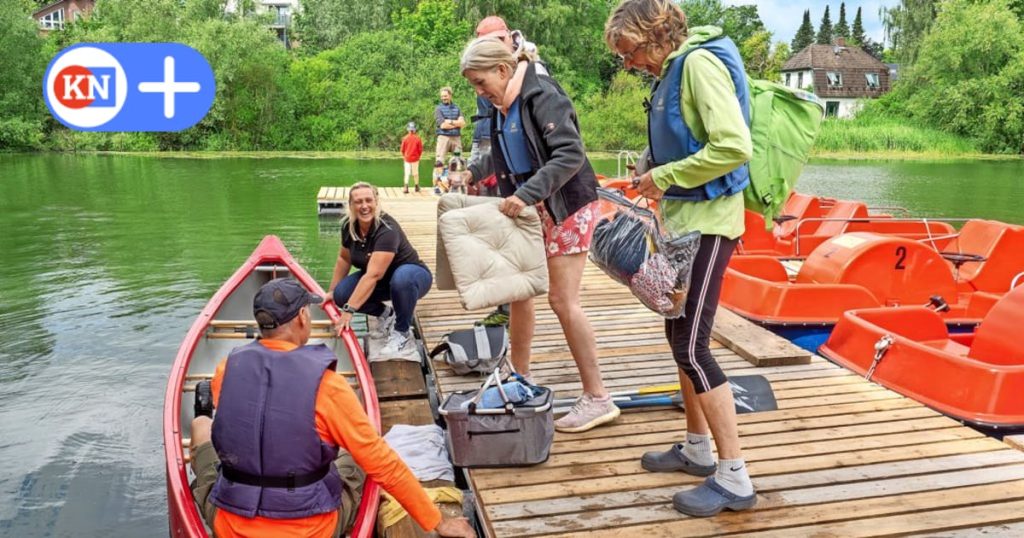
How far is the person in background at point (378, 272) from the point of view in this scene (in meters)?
5.30

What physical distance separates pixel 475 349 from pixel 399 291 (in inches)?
32.2

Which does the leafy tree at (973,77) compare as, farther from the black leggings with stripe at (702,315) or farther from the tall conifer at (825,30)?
the tall conifer at (825,30)

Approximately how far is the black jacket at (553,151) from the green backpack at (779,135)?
68 centimetres

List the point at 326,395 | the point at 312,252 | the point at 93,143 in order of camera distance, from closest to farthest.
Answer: the point at 326,395 → the point at 312,252 → the point at 93,143

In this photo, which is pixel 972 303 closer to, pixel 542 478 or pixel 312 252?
pixel 542 478

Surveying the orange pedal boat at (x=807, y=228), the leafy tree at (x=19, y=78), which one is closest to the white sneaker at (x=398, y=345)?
the orange pedal boat at (x=807, y=228)

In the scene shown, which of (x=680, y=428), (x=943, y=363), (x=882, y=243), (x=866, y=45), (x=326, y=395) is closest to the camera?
(x=326, y=395)

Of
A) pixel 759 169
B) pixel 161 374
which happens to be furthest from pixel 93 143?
pixel 759 169

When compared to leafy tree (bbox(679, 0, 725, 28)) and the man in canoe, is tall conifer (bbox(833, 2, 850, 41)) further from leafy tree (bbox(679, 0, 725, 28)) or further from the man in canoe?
the man in canoe

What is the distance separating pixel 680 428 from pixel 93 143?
37.8 metres

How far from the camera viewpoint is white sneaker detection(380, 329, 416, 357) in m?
5.57

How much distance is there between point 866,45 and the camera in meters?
95.8

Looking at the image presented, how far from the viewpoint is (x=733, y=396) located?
4.16 m

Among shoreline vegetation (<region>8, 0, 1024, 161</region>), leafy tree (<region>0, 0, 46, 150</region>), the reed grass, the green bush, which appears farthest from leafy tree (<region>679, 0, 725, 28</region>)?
→ leafy tree (<region>0, 0, 46, 150</region>)
